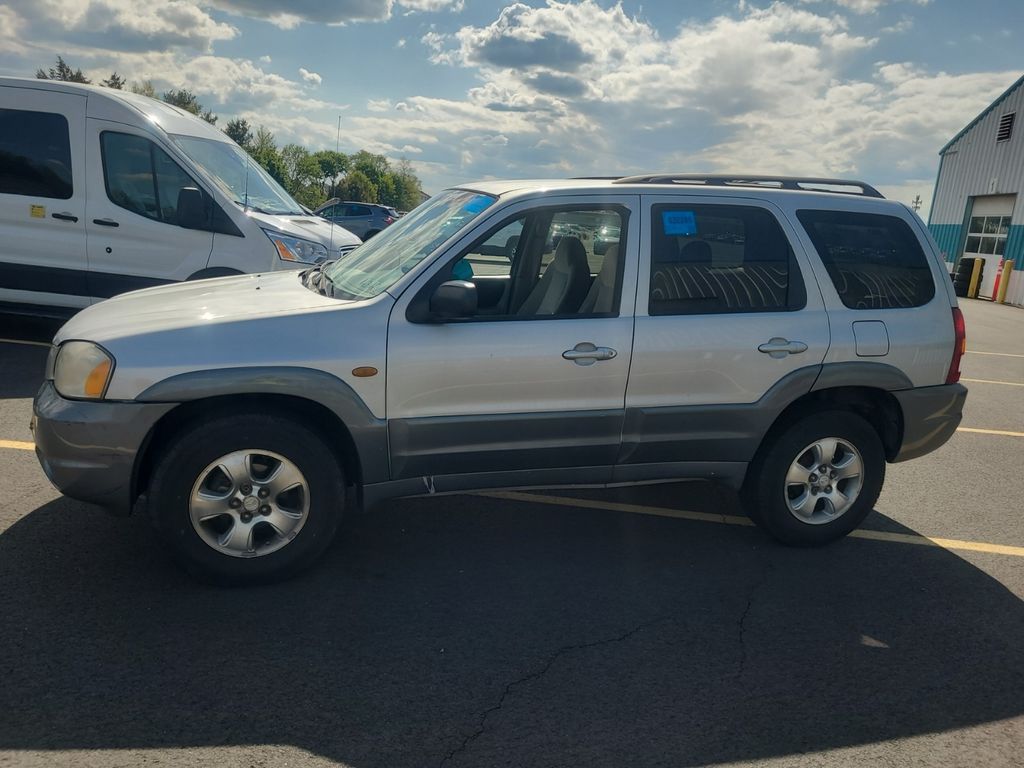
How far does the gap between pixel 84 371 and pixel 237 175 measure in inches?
198

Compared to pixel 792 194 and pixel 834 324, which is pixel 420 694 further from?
pixel 792 194

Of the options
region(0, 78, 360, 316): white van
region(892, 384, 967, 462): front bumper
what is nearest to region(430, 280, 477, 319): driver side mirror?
region(892, 384, 967, 462): front bumper

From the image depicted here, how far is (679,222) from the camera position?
4.17m

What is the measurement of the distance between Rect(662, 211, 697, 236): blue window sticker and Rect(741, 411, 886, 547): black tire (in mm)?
1178

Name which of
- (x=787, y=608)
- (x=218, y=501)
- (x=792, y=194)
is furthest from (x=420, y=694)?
(x=792, y=194)

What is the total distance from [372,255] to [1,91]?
203 inches

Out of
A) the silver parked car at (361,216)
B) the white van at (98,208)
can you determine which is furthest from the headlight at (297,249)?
the silver parked car at (361,216)

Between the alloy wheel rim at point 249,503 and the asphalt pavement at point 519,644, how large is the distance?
239 millimetres

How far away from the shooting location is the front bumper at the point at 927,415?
14.9ft

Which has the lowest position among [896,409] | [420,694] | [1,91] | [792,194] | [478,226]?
A: [420,694]

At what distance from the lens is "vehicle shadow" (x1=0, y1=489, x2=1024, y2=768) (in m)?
2.81

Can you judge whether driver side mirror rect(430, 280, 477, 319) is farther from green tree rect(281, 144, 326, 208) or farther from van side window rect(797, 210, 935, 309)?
green tree rect(281, 144, 326, 208)

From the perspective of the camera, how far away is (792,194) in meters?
4.42

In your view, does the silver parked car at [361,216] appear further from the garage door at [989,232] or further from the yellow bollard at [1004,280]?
the garage door at [989,232]
